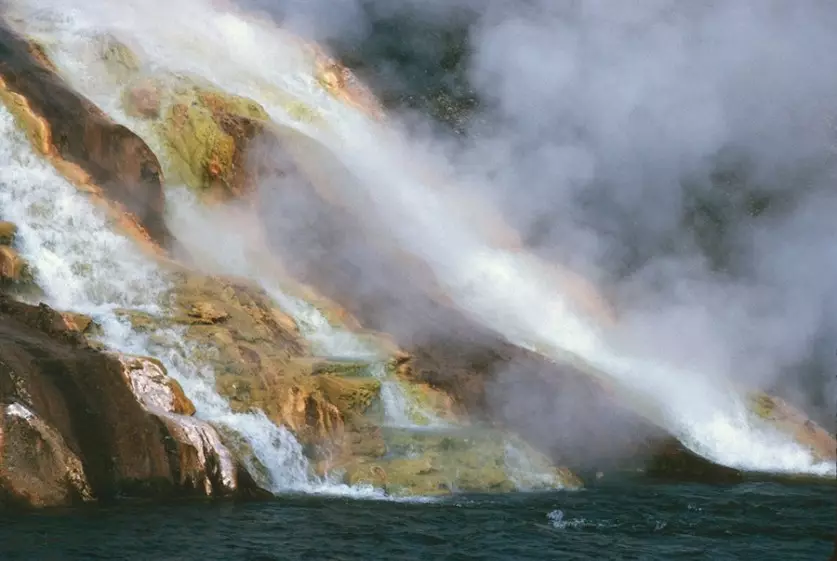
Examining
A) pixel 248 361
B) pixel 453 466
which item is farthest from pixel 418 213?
pixel 453 466

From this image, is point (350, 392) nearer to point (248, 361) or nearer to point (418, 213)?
point (248, 361)

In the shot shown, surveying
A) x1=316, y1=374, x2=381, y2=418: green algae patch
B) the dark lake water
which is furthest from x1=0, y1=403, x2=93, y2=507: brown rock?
x1=316, y1=374, x2=381, y2=418: green algae patch

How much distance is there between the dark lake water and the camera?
8.74 m

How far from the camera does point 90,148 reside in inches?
691

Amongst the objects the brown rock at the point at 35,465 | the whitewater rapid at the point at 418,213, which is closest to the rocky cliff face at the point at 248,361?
the brown rock at the point at 35,465

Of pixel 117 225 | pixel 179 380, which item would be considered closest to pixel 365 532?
pixel 179 380

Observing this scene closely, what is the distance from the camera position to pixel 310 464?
12211mm

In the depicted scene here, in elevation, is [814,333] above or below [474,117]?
below

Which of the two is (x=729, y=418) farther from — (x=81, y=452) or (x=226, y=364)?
(x=81, y=452)

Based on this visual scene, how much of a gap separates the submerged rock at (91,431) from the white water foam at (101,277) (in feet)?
2.92

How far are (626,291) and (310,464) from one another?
14.4 m

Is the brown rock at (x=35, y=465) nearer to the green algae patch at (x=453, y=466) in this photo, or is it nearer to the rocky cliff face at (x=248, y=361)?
the rocky cliff face at (x=248, y=361)

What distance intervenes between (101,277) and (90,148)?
12.1 ft

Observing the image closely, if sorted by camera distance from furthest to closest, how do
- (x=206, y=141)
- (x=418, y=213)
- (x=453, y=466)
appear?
(x=418, y=213), (x=206, y=141), (x=453, y=466)
